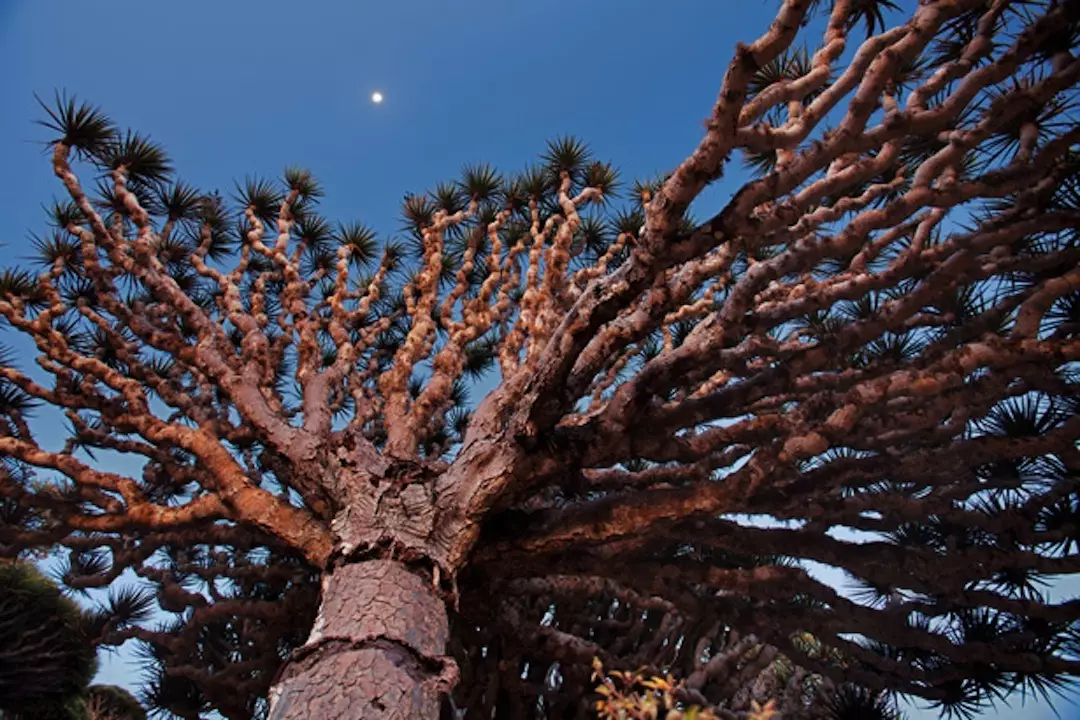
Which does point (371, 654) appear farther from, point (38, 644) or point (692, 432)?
point (38, 644)

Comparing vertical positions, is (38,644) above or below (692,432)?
below

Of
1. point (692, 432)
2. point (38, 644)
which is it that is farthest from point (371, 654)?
point (38, 644)

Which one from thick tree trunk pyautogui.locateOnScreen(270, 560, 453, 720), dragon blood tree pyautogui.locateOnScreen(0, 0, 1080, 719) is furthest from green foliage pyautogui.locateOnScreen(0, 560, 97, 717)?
thick tree trunk pyautogui.locateOnScreen(270, 560, 453, 720)

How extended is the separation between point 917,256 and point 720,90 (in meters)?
2.06

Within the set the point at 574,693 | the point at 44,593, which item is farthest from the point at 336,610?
the point at 44,593

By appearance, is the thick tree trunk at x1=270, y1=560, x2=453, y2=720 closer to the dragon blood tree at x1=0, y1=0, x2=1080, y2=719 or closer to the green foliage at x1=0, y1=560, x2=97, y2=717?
the dragon blood tree at x1=0, y1=0, x2=1080, y2=719

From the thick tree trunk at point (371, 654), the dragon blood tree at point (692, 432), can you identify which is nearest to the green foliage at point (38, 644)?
the dragon blood tree at point (692, 432)

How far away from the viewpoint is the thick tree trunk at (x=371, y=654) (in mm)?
3090

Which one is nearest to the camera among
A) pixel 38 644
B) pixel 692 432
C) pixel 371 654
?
pixel 371 654

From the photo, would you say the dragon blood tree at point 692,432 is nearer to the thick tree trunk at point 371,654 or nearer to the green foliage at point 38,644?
the thick tree trunk at point 371,654

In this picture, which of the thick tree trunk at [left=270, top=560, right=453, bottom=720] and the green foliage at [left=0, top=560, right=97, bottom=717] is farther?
the green foliage at [left=0, top=560, right=97, bottom=717]

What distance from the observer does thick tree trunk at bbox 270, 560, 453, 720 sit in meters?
3.09

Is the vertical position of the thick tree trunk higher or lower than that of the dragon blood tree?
lower

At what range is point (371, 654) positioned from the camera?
10.8 feet
